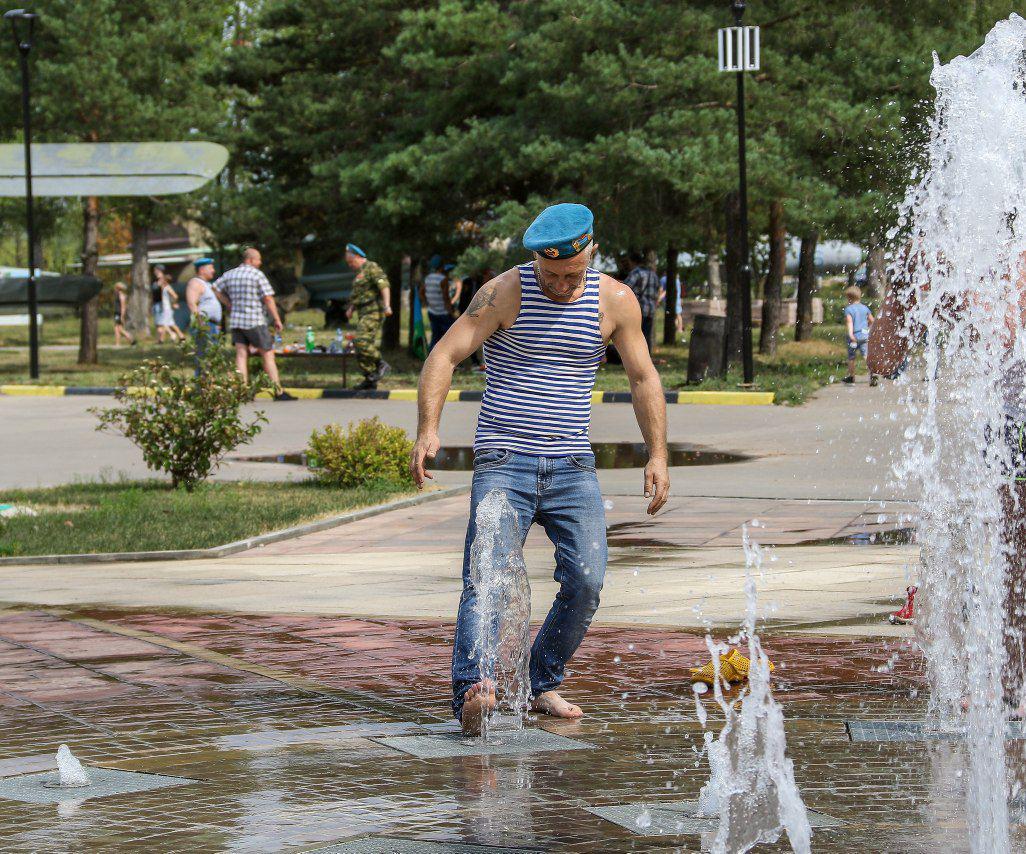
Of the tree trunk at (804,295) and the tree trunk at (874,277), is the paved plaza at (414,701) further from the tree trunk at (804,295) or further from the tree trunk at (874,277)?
the tree trunk at (874,277)

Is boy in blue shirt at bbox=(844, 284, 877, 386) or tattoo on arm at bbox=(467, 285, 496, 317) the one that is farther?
boy in blue shirt at bbox=(844, 284, 877, 386)

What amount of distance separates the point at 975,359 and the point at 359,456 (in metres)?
8.72

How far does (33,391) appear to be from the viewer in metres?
26.9

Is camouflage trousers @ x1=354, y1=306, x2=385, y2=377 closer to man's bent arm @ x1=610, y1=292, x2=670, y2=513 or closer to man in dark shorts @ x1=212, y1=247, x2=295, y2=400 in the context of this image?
man in dark shorts @ x1=212, y1=247, x2=295, y2=400

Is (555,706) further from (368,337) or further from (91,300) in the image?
(91,300)

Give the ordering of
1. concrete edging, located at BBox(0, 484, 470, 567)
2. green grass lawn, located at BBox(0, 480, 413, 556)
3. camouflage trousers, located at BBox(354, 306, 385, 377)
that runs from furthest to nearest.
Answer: camouflage trousers, located at BBox(354, 306, 385, 377)
green grass lawn, located at BBox(0, 480, 413, 556)
concrete edging, located at BBox(0, 484, 470, 567)

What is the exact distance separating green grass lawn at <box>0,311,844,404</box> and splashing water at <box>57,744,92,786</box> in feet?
53.4

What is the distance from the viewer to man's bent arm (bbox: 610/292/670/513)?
6.37 m

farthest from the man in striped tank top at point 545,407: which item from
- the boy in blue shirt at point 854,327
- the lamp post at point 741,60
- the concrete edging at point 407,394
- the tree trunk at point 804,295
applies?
the tree trunk at point 804,295

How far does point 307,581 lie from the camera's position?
9.92 m

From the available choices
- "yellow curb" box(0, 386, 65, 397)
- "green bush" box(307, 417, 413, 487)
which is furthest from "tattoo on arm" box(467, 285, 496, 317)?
"yellow curb" box(0, 386, 65, 397)

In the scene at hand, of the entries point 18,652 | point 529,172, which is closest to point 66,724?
point 18,652

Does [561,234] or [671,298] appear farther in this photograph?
[671,298]

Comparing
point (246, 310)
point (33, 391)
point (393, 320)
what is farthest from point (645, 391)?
point (393, 320)
